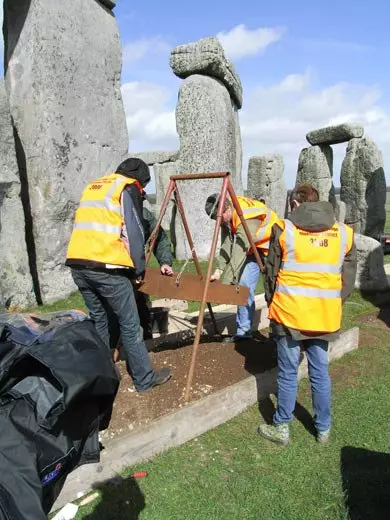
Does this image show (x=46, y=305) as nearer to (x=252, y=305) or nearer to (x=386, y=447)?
(x=252, y=305)

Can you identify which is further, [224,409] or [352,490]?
[224,409]

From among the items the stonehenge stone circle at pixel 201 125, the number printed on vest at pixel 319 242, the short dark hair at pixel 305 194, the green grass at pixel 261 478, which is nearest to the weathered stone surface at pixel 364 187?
the stonehenge stone circle at pixel 201 125

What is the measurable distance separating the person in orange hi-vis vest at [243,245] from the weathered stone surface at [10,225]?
8.49ft

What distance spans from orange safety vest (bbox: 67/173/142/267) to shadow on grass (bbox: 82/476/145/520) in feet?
4.43

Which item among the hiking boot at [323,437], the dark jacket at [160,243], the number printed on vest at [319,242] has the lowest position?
the hiking boot at [323,437]

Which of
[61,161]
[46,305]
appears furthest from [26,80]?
[46,305]

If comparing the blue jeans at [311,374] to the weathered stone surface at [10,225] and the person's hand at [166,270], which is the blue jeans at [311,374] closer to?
the person's hand at [166,270]

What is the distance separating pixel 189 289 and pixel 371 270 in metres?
4.20

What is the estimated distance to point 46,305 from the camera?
6.02 metres

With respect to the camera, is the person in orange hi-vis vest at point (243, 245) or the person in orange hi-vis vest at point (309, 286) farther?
the person in orange hi-vis vest at point (243, 245)

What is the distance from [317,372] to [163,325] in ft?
7.98

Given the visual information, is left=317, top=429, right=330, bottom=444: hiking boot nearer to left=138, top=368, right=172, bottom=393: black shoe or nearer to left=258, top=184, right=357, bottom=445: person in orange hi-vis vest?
left=258, top=184, right=357, bottom=445: person in orange hi-vis vest

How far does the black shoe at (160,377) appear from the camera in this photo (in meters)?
3.50

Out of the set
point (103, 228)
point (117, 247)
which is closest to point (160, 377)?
point (117, 247)
